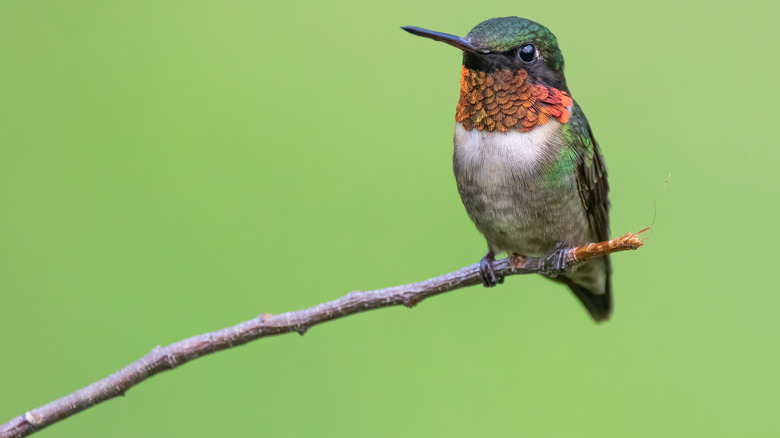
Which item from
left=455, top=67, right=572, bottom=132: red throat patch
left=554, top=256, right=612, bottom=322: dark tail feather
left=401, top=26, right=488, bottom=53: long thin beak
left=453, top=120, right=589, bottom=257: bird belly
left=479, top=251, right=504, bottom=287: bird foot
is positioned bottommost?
left=554, top=256, right=612, bottom=322: dark tail feather

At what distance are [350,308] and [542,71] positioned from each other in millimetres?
644

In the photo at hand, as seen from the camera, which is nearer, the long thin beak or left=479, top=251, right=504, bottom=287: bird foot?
the long thin beak

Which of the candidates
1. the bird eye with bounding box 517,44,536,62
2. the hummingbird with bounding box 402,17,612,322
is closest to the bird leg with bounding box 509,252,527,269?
the hummingbird with bounding box 402,17,612,322

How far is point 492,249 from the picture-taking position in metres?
1.80

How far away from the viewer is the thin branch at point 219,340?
1.22 metres

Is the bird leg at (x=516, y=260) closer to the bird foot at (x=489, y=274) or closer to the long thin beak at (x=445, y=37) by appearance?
the bird foot at (x=489, y=274)

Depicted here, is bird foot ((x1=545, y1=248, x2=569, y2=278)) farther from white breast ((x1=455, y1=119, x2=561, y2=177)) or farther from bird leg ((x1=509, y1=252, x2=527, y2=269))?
white breast ((x1=455, y1=119, x2=561, y2=177))

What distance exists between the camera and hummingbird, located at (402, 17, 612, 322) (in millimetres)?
1417

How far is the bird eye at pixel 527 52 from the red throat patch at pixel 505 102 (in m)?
0.03

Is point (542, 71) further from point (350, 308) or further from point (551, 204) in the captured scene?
point (350, 308)

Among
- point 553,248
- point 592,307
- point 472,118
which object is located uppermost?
point 472,118

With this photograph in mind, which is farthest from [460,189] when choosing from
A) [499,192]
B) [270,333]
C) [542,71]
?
[270,333]

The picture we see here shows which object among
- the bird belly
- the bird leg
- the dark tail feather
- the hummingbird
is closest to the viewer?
the hummingbird

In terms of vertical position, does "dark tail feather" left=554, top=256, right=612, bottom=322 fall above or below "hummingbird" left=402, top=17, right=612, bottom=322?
below
